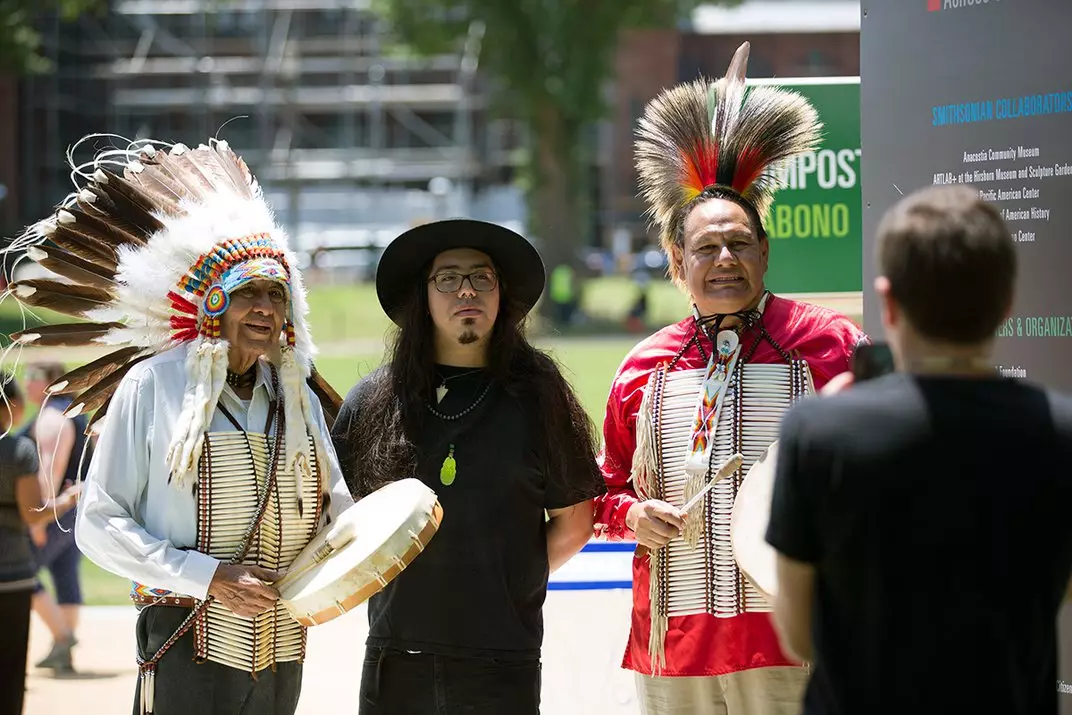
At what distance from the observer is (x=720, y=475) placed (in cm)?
355

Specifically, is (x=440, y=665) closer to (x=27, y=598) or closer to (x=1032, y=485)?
(x=1032, y=485)

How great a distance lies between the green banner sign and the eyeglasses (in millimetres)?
2140

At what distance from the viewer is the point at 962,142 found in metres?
3.86

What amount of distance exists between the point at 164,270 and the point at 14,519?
2275 mm

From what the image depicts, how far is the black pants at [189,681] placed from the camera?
338 cm

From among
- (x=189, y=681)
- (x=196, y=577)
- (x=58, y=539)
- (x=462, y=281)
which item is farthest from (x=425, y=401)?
(x=58, y=539)

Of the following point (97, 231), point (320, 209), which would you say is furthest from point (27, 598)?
point (320, 209)

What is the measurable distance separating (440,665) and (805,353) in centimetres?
134

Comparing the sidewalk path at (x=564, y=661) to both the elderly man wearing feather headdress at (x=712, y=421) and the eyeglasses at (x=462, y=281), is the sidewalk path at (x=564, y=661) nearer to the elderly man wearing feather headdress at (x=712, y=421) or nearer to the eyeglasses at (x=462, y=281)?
the elderly man wearing feather headdress at (x=712, y=421)

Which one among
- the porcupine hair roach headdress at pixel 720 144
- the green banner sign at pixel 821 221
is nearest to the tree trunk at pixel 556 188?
the green banner sign at pixel 821 221

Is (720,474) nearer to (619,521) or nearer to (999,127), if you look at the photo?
(619,521)

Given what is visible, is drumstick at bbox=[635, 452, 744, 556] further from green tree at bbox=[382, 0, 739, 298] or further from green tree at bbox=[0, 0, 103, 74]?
green tree at bbox=[0, 0, 103, 74]


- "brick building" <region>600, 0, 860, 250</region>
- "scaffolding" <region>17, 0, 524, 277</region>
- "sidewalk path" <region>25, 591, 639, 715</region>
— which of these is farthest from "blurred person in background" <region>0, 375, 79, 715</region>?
"brick building" <region>600, 0, 860, 250</region>

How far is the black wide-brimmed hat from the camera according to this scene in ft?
12.9
